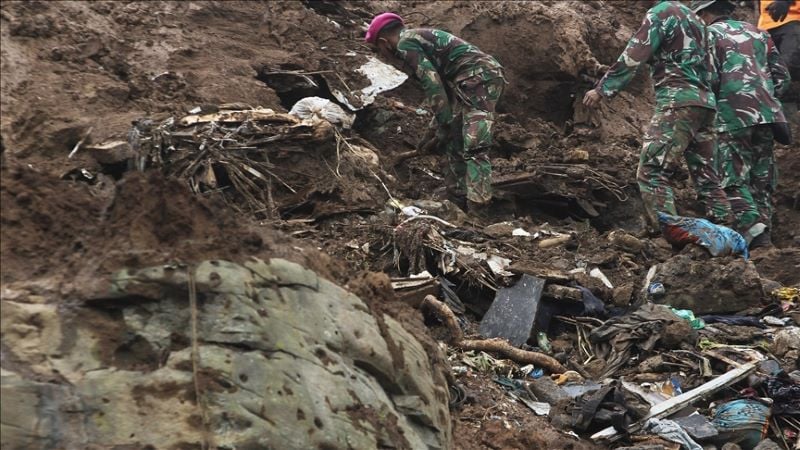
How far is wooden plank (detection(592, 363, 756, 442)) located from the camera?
4922 mm

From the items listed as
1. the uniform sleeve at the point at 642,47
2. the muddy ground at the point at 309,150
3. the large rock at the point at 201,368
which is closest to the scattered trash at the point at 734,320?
the muddy ground at the point at 309,150

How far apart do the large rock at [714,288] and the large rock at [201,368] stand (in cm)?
287

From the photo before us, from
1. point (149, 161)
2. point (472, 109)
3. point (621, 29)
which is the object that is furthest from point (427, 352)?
point (621, 29)

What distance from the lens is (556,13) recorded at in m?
10.0

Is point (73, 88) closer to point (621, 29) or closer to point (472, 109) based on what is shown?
point (472, 109)

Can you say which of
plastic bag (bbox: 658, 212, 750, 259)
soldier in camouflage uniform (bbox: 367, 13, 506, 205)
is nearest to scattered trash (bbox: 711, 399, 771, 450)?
plastic bag (bbox: 658, 212, 750, 259)

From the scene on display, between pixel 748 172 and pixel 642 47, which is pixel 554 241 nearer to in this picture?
pixel 642 47

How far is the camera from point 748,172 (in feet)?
26.1

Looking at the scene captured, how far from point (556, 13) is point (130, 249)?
7138 millimetres

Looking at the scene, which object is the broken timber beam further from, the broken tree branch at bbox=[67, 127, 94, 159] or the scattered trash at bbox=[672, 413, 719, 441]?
the broken tree branch at bbox=[67, 127, 94, 159]

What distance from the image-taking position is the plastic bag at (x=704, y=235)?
675cm

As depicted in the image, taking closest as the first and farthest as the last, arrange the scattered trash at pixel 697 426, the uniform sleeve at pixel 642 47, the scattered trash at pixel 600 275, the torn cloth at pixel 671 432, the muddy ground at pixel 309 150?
the muddy ground at pixel 309 150 → the torn cloth at pixel 671 432 → the scattered trash at pixel 697 426 → the scattered trash at pixel 600 275 → the uniform sleeve at pixel 642 47

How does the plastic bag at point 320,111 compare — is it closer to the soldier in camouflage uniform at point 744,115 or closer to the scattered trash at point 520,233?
the scattered trash at point 520,233

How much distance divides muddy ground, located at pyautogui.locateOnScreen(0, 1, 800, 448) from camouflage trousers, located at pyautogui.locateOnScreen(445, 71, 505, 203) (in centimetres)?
32
